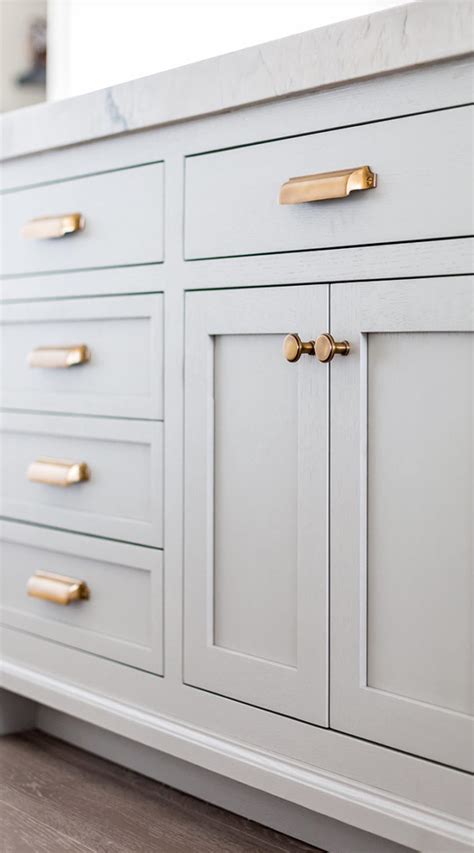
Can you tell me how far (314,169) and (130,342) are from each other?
1.24 feet

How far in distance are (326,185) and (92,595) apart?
680 millimetres

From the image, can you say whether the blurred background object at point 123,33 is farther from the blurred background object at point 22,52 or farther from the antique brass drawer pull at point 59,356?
the antique brass drawer pull at point 59,356

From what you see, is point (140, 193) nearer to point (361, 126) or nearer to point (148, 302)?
point (148, 302)

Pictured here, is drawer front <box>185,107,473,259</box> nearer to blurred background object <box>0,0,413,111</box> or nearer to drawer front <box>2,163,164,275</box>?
drawer front <box>2,163,164,275</box>

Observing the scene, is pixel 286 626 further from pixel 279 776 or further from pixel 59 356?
pixel 59 356

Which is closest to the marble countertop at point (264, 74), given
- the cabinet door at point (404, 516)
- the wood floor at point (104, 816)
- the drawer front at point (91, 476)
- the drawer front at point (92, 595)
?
the cabinet door at point (404, 516)

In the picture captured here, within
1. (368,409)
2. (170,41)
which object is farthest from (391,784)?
(170,41)

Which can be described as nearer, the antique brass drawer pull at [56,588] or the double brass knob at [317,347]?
the double brass knob at [317,347]

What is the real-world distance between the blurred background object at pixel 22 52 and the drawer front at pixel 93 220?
2.08 feet

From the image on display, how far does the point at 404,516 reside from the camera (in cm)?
98

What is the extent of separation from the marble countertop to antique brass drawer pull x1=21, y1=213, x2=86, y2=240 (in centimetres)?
10

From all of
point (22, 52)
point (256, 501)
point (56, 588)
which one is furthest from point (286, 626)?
point (22, 52)

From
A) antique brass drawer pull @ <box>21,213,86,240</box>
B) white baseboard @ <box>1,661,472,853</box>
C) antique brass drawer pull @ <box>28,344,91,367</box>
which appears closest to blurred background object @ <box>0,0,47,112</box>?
antique brass drawer pull @ <box>21,213,86,240</box>

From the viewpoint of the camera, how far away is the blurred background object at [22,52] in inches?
79.7
